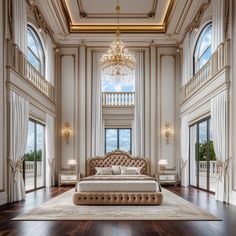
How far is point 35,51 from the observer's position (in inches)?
381

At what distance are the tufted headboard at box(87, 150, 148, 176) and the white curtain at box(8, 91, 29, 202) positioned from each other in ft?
12.1

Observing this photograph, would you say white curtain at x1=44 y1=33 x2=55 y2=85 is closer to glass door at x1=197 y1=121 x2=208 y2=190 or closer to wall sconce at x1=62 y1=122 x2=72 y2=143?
wall sconce at x1=62 y1=122 x2=72 y2=143

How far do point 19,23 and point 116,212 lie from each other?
4.38m

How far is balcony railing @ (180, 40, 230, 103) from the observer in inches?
276

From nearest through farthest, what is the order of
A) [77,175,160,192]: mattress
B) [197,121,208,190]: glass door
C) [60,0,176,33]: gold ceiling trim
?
[77,175,160,192]: mattress < [197,121,208,190]: glass door < [60,0,176,33]: gold ceiling trim

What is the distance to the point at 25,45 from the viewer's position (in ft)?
25.9

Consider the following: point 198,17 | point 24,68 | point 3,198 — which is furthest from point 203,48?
point 3,198

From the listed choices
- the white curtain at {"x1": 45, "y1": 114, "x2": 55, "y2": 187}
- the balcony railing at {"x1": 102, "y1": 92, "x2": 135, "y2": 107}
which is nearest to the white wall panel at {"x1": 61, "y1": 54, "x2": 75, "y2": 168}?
the white curtain at {"x1": 45, "y1": 114, "x2": 55, "y2": 187}

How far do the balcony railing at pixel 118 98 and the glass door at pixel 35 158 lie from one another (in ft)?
8.20

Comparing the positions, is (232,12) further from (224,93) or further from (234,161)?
(234,161)

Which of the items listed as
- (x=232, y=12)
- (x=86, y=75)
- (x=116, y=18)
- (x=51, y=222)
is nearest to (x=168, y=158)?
(x=86, y=75)

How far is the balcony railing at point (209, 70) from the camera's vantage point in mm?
7020

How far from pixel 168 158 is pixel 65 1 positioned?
17.8 feet

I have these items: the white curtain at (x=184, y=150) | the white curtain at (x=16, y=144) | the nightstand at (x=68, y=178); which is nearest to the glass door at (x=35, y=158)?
the nightstand at (x=68, y=178)
